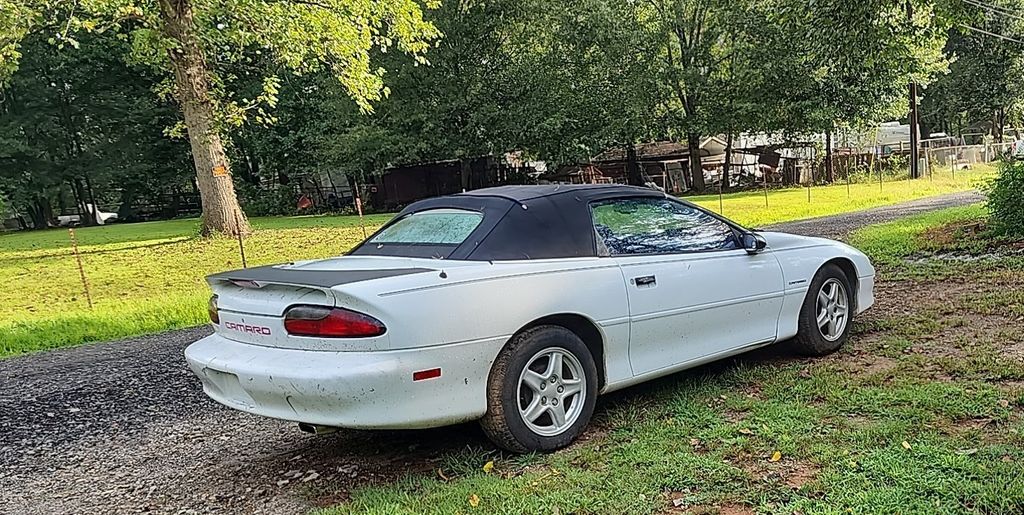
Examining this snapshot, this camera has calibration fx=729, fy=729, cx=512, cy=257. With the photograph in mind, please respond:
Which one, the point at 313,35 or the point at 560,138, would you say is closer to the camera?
the point at 313,35

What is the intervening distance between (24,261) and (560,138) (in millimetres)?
20168

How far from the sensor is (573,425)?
149 inches

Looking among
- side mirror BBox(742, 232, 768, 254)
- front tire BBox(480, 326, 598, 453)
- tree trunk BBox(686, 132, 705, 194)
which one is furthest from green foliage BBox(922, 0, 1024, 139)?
front tire BBox(480, 326, 598, 453)

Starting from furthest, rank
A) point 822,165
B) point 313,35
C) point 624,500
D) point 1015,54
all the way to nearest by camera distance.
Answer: point 822,165 → point 1015,54 → point 313,35 → point 624,500

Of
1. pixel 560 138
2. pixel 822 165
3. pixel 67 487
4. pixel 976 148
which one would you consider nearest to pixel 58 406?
pixel 67 487

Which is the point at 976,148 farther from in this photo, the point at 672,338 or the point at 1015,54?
the point at 672,338

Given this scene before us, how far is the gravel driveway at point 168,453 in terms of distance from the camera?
3.52 m

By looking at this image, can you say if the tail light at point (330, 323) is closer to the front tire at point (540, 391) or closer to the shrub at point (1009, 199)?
the front tire at point (540, 391)

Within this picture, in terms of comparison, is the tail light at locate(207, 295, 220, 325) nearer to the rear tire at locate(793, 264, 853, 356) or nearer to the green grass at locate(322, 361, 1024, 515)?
the green grass at locate(322, 361, 1024, 515)

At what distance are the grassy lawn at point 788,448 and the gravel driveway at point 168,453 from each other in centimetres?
27

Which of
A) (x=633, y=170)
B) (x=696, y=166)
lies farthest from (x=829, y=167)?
(x=633, y=170)

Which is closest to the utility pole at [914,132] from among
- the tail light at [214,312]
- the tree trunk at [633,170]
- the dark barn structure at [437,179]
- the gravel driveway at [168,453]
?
the tree trunk at [633,170]

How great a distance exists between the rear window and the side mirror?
1860 mm

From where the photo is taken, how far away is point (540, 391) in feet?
12.1
